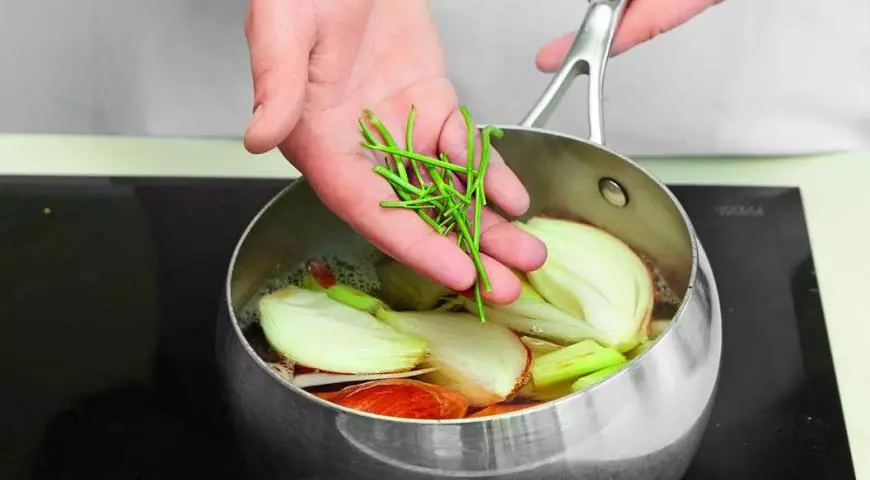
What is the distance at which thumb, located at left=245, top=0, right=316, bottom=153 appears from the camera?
514 millimetres

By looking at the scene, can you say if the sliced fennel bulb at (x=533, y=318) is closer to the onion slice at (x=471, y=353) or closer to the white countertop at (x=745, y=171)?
the onion slice at (x=471, y=353)

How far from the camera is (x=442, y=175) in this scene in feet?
2.10

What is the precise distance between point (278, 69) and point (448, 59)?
0.38 m

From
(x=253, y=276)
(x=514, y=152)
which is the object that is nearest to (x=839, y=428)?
(x=514, y=152)

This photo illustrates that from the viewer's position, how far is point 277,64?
537 mm

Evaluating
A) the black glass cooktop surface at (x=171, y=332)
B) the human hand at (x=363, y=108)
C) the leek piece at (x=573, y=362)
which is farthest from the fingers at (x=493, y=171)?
the black glass cooktop surface at (x=171, y=332)

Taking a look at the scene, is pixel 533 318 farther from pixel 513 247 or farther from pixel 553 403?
pixel 553 403

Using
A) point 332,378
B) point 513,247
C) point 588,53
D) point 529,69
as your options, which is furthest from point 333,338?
point 529,69

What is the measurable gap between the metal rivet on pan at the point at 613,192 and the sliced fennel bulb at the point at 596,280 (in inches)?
→ 1.1

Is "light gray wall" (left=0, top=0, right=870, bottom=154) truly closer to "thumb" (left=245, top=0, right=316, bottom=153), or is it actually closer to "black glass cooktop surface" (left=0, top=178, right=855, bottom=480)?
"black glass cooktop surface" (left=0, top=178, right=855, bottom=480)

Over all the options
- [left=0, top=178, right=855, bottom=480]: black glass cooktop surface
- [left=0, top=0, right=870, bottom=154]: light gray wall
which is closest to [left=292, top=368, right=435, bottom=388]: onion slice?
[left=0, top=178, right=855, bottom=480]: black glass cooktop surface

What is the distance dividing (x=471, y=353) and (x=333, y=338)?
0.29 ft

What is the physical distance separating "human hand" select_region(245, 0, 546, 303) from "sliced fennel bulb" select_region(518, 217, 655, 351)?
0.05 m

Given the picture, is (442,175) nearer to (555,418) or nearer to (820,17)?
(555,418)
